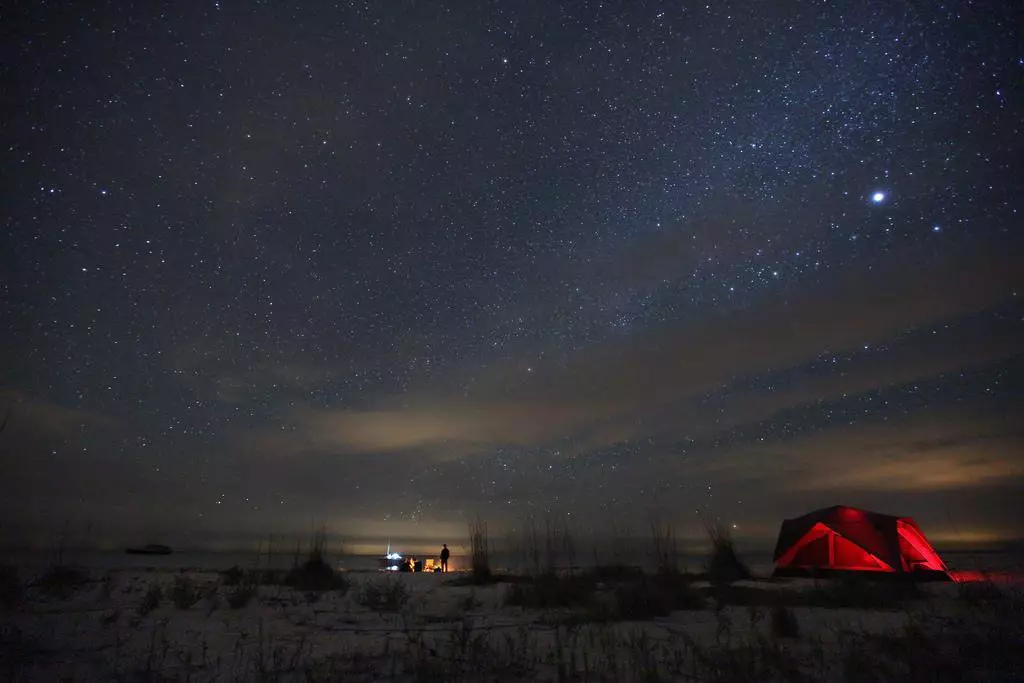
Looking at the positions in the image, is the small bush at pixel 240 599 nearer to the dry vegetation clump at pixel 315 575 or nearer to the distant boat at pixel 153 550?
the dry vegetation clump at pixel 315 575

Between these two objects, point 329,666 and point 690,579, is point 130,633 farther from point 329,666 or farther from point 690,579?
point 690,579

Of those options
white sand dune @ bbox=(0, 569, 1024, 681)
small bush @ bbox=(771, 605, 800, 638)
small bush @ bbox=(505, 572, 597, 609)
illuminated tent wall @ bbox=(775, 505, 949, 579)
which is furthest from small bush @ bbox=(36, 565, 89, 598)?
illuminated tent wall @ bbox=(775, 505, 949, 579)

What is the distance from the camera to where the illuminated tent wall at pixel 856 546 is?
1634 cm

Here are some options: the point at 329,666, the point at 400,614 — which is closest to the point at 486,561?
the point at 400,614

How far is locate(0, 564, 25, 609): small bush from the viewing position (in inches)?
359

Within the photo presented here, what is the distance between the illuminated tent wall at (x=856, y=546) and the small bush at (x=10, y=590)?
18.1 meters

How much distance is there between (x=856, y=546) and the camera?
16969 millimetres

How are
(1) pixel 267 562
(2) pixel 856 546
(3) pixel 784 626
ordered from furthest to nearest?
1. (1) pixel 267 562
2. (2) pixel 856 546
3. (3) pixel 784 626

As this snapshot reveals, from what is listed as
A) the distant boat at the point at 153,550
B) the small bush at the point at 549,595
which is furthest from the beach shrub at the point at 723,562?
the distant boat at the point at 153,550

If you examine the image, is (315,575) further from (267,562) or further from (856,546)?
(856,546)

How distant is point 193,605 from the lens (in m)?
9.79

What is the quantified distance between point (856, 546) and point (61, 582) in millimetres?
20537

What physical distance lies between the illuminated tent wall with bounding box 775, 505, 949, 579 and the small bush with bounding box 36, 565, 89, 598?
1800 cm

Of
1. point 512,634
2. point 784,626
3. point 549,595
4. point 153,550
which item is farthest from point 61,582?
point 153,550
